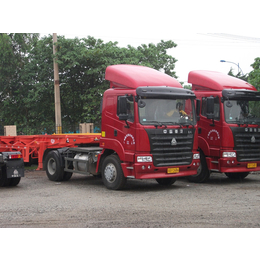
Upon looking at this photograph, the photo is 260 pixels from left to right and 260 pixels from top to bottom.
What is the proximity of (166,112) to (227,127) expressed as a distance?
2330 mm

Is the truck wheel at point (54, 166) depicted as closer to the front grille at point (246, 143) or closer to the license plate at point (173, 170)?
the license plate at point (173, 170)

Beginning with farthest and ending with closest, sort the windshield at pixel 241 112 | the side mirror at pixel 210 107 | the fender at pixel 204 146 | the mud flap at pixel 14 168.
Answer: the fender at pixel 204 146 < the windshield at pixel 241 112 < the side mirror at pixel 210 107 < the mud flap at pixel 14 168

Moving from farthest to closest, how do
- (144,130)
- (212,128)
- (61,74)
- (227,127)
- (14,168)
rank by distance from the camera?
(61,74) → (212,128) → (227,127) → (14,168) → (144,130)

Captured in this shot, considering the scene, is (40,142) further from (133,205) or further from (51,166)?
(133,205)

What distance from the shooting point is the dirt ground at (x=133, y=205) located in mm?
7406

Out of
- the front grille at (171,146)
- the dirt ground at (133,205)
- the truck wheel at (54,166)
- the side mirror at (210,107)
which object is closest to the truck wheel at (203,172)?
the dirt ground at (133,205)

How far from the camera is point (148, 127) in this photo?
35.2 ft

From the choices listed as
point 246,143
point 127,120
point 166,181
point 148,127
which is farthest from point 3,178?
point 246,143

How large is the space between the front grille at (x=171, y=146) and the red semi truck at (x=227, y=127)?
4.55 feet

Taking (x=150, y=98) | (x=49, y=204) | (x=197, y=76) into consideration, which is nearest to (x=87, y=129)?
(x=197, y=76)

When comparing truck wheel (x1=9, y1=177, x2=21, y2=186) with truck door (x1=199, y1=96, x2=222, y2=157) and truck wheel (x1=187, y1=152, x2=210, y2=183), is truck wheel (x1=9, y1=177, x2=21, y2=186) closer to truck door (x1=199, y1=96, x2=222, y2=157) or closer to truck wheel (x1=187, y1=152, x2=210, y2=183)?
truck wheel (x1=187, y1=152, x2=210, y2=183)

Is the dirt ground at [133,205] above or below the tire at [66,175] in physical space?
below

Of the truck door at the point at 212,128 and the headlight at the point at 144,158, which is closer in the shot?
the headlight at the point at 144,158

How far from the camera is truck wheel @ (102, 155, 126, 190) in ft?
36.6
